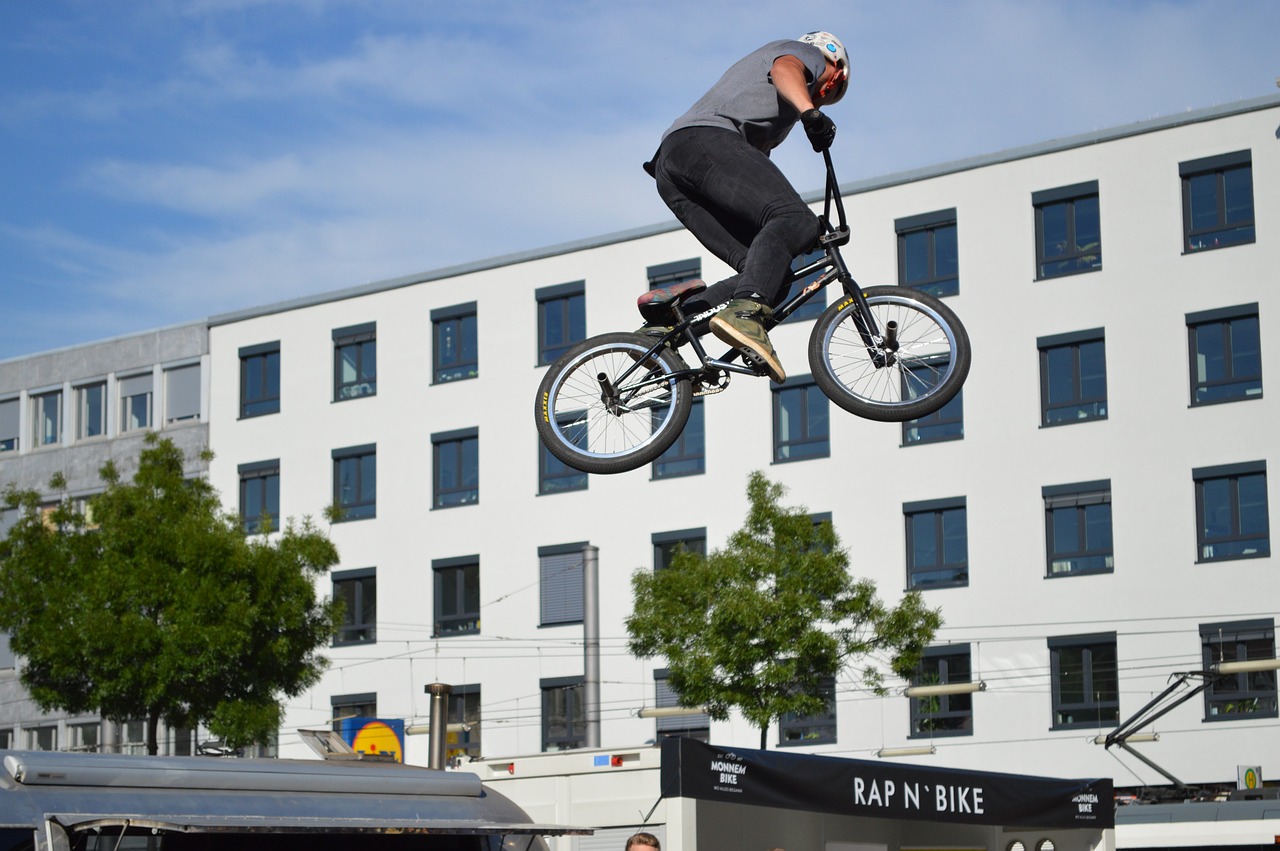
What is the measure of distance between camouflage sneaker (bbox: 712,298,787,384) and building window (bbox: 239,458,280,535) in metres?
42.0

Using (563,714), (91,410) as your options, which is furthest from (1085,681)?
(91,410)

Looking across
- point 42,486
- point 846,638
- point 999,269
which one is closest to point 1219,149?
point 999,269

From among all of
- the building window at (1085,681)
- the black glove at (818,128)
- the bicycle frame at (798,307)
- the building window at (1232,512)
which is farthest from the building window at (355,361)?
the black glove at (818,128)

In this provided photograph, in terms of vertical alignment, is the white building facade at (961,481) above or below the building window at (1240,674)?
above

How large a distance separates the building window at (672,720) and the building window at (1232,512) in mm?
12522

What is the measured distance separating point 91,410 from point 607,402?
4749 cm

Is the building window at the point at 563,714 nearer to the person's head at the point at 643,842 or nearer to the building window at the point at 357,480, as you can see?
the building window at the point at 357,480

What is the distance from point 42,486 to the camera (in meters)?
54.0

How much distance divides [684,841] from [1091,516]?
2667cm

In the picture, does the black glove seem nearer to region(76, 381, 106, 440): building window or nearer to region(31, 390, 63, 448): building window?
region(76, 381, 106, 440): building window

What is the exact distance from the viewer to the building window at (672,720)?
42406 mm

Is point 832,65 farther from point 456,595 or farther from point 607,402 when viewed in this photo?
point 456,595

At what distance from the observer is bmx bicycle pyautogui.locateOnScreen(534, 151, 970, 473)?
9.06 meters

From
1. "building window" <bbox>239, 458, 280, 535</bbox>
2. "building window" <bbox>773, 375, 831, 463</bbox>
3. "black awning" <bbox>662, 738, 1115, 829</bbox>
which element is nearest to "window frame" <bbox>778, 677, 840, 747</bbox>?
"building window" <bbox>773, 375, 831, 463</bbox>
